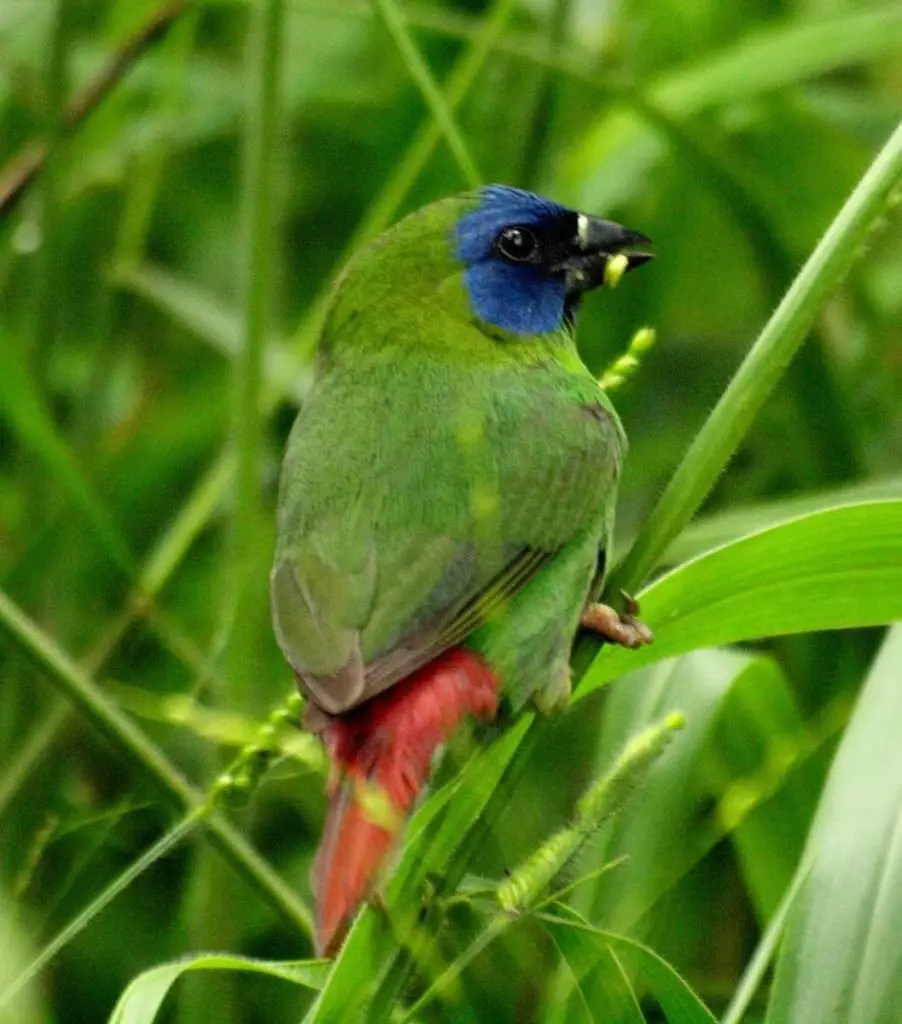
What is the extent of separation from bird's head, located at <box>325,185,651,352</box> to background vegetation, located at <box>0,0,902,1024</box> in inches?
2.9

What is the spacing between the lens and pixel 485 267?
1888mm

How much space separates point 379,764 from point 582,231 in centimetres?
71

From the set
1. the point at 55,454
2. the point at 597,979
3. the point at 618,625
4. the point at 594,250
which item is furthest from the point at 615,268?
the point at 597,979

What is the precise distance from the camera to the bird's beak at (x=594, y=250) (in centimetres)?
188

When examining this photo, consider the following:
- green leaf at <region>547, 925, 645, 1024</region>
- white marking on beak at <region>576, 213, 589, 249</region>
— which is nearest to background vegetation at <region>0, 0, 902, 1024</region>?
green leaf at <region>547, 925, 645, 1024</region>

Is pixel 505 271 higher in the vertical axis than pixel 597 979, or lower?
higher

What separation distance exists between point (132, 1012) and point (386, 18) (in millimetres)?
944

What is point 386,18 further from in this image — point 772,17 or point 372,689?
point 772,17

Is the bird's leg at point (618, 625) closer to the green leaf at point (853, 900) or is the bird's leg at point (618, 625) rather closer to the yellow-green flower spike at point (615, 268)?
the green leaf at point (853, 900)

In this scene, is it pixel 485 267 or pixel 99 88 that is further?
pixel 99 88

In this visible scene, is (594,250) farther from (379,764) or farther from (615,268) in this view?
(379,764)

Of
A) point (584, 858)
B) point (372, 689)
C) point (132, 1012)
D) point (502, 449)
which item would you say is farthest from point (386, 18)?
point (132, 1012)

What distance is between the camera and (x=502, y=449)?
1.69 meters

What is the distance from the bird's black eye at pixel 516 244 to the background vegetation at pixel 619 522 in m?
0.08
